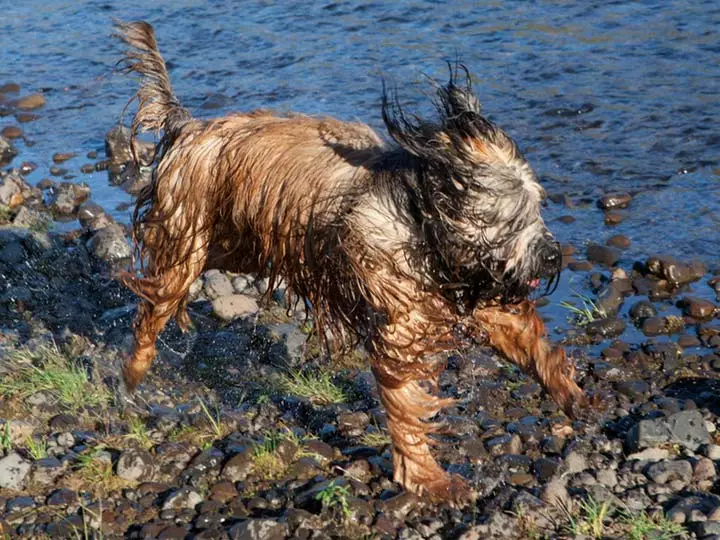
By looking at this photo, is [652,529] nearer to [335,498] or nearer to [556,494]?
[556,494]

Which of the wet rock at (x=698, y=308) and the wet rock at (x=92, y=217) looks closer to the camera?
the wet rock at (x=698, y=308)

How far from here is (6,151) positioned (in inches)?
415

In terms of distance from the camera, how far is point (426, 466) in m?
4.84

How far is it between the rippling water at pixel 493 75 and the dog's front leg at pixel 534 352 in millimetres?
2214

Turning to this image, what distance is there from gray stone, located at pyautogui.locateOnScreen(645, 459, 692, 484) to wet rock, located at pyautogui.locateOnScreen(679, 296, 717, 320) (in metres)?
1.81

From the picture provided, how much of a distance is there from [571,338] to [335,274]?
7.43ft

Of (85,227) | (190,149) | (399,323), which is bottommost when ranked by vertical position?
(85,227)

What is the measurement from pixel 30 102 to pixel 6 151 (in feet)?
5.93

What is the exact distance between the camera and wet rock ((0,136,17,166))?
10.4 m

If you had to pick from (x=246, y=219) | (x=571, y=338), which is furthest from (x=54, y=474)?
(x=571, y=338)

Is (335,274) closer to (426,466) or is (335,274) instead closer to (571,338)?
(426,466)

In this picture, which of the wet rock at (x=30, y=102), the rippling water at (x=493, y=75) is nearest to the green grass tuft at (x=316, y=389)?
the rippling water at (x=493, y=75)

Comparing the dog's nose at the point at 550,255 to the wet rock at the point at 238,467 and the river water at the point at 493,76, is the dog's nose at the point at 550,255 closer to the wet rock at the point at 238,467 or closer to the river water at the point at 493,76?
the wet rock at the point at 238,467

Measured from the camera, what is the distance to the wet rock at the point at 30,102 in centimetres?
1209
